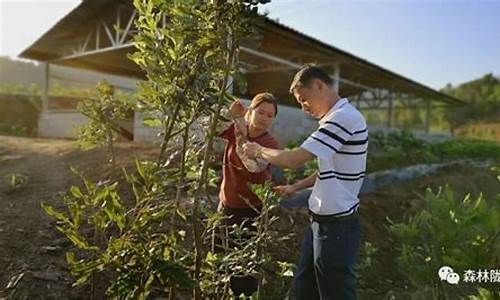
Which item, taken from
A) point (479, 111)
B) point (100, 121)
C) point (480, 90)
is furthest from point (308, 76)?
point (480, 90)

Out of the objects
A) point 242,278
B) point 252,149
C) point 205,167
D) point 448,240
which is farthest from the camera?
point 448,240

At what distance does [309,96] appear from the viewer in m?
2.19

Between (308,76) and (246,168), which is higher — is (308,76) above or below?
above

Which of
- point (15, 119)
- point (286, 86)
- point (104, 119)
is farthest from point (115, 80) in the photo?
point (104, 119)

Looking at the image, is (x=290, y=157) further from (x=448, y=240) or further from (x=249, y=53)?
(x=249, y=53)

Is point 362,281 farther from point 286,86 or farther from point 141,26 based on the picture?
point 286,86

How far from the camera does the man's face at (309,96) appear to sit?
2176mm

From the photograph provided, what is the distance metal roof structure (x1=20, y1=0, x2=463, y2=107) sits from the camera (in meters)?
10.8

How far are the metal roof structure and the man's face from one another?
6270mm

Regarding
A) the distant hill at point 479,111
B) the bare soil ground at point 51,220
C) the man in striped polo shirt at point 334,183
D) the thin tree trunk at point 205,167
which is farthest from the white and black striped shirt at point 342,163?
the distant hill at point 479,111

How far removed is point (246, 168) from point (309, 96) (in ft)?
2.05

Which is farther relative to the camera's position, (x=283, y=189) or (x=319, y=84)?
(x=283, y=189)

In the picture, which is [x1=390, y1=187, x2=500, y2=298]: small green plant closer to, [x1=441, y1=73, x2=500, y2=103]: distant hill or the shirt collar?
the shirt collar

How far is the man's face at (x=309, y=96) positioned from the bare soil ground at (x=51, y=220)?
1.48m
